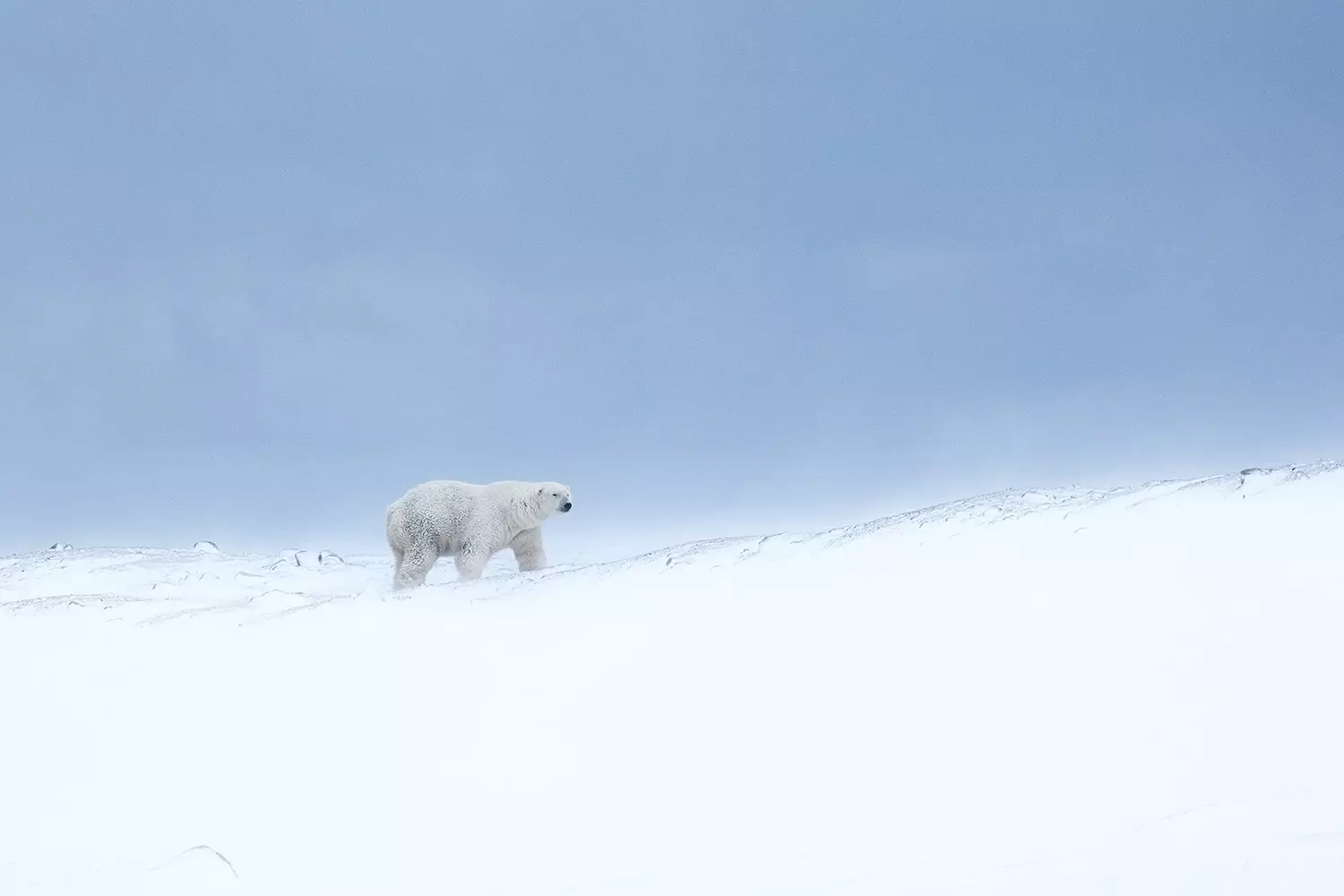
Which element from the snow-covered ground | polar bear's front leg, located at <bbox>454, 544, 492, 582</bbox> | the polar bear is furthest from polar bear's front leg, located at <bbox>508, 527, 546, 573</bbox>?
the snow-covered ground

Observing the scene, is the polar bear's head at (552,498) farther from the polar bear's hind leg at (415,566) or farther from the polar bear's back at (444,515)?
the polar bear's hind leg at (415,566)

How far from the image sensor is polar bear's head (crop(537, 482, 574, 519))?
16703mm

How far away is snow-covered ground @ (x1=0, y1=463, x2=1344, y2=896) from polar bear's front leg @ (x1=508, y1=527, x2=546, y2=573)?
234 inches

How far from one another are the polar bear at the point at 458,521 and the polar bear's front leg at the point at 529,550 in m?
0.41

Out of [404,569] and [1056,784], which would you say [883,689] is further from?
[404,569]

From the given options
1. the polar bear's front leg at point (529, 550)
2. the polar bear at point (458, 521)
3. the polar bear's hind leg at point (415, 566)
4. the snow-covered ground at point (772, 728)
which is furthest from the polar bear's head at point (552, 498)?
the snow-covered ground at point (772, 728)

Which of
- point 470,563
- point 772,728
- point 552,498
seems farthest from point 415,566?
point 772,728

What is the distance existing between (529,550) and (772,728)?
10574mm

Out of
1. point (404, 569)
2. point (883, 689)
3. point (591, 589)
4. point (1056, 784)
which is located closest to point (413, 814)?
point (883, 689)

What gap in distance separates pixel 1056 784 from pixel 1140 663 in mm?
1534

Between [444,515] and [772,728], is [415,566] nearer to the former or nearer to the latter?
[444,515]

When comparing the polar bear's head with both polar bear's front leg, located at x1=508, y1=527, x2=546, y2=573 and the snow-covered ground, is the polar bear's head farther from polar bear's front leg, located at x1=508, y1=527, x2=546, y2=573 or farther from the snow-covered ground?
the snow-covered ground

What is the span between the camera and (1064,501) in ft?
38.2

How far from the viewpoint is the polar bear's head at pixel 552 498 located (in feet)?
54.8
